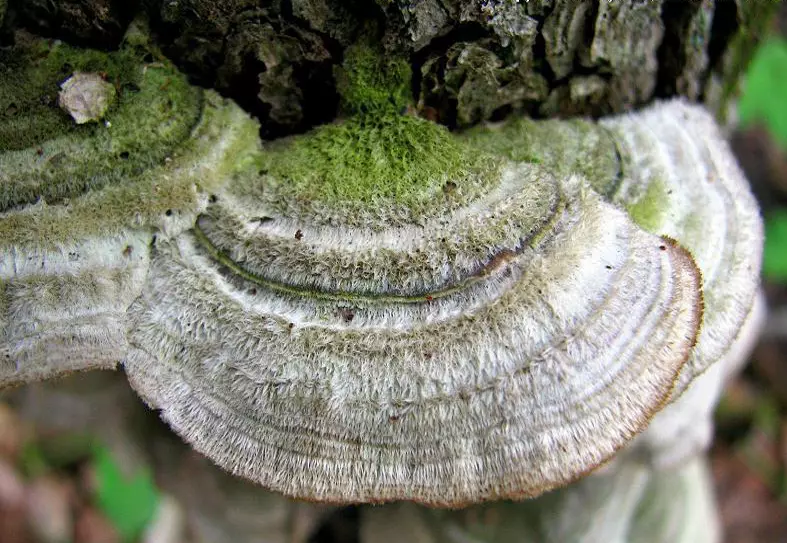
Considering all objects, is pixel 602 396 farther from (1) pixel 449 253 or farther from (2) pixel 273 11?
(2) pixel 273 11

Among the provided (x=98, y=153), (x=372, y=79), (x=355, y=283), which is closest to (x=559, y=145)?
(x=372, y=79)

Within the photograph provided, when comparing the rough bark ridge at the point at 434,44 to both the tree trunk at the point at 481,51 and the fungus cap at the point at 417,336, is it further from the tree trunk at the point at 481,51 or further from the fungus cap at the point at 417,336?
the fungus cap at the point at 417,336

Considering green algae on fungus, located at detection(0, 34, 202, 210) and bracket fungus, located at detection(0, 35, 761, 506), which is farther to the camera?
green algae on fungus, located at detection(0, 34, 202, 210)

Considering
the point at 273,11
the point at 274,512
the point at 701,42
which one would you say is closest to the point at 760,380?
the point at 701,42

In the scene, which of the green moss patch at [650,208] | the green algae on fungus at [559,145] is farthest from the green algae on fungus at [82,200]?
the green moss patch at [650,208]

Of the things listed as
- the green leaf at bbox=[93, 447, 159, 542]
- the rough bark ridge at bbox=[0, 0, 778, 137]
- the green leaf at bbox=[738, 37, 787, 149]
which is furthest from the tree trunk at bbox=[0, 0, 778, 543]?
the green leaf at bbox=[93, 447, 159, 542]

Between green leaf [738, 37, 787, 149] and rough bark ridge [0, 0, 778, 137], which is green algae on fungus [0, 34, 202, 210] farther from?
green leaf [738, 37, 787, 149]

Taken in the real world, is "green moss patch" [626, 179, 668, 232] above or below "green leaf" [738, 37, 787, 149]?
above
